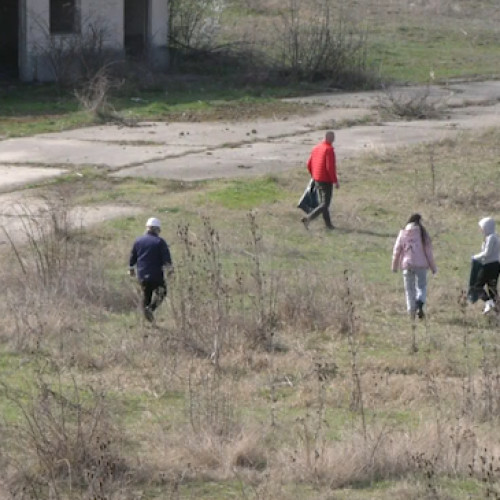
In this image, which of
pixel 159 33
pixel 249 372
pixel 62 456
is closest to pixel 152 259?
pixel 249 372

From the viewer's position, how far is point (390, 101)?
31172mm

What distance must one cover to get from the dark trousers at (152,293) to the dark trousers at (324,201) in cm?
593

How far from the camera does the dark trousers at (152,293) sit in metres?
12.7

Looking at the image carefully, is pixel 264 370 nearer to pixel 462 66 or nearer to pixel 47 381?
pixel 47 381

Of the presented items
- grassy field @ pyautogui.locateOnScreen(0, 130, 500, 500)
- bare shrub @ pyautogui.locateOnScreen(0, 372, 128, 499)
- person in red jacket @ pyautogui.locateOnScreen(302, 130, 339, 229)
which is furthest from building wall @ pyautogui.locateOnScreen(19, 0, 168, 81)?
bare shrub @ pyautogui.locateOnScreen(0, 372, 128, 499)

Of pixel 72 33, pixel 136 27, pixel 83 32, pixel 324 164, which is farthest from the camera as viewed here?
pixel 136 27

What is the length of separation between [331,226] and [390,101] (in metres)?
13.0

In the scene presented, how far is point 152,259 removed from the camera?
12.7 meters

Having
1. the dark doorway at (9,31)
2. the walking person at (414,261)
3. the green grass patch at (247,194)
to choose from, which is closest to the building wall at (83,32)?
the dark doorway at (9,31)

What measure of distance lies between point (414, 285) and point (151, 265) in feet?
9.38

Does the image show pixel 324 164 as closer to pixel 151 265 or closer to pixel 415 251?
pixel 415 251

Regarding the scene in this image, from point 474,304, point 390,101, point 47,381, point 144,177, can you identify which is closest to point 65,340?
point 47,381

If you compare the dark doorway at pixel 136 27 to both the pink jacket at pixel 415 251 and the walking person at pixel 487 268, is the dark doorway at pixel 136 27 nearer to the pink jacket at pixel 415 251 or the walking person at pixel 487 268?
the pink jacket at pixel 415 251

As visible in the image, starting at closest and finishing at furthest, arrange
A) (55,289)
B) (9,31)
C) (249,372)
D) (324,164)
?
1. (249,372)
2. (55,289)
3. (324,164)
4. (9,31)
